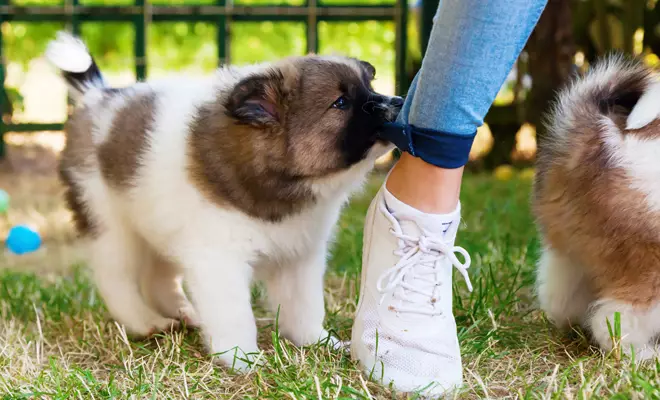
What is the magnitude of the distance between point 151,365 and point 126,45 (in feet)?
16.0

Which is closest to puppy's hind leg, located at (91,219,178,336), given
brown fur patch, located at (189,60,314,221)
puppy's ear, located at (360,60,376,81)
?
brown fur patch, located at (189,60,314,221)

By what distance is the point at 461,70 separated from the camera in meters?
1.84

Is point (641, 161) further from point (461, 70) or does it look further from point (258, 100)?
point (258, 100)

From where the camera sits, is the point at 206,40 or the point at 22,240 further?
the point at 206,40

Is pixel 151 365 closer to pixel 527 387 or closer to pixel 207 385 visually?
pixel 207 385

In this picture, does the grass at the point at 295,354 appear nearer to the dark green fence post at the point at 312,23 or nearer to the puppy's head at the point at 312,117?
the puppy's head at the point at 312,117

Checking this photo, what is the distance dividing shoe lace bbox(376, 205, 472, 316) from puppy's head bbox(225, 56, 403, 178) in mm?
234

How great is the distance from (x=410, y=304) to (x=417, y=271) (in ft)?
0.28

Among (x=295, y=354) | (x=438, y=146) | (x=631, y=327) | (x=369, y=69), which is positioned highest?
(x=369, y=69)

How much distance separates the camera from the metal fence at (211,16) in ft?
20.5

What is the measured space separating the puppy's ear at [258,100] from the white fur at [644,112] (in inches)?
36.9

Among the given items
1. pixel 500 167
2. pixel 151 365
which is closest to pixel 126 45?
pixel 500 167

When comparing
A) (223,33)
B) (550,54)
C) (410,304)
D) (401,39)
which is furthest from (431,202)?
(223,33)

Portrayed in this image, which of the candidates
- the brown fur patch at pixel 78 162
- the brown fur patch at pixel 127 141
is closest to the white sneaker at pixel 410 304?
the brown fur patch at pixel 127 141
